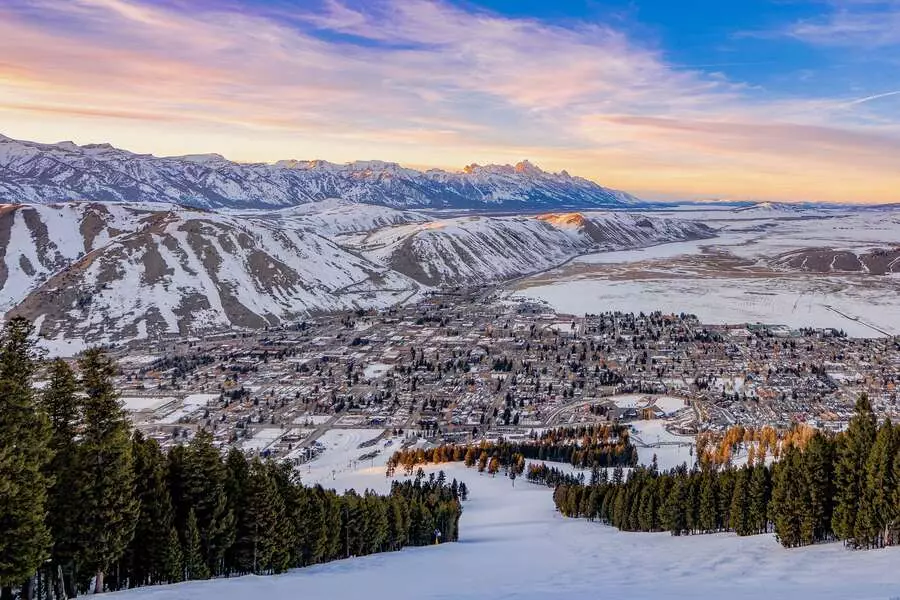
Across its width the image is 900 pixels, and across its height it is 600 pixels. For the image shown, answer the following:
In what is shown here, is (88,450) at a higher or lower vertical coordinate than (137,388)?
higher

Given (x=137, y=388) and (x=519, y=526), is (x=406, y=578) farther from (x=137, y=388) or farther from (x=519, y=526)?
(x=137, y=388)

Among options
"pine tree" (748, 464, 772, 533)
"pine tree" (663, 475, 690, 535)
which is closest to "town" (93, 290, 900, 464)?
"pine tree" (663, 475, 690, 535)

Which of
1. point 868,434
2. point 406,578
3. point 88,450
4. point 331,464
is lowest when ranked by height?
point 331,464

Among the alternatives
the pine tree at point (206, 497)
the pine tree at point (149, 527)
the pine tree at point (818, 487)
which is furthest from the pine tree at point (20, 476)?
the pine tree at point (818, 487)

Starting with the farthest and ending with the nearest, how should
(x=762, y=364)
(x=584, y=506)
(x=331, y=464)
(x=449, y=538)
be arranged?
(x=762, y=364), (x=331, y=464), (x=584, y=506), (x=449, y=538)

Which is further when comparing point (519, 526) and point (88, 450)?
point (519, 526)

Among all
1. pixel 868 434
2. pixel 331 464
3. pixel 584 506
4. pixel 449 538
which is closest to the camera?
pixel 868 434

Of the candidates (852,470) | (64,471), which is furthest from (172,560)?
(852,470)

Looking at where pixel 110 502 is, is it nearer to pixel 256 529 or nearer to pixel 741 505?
pixel 256 529

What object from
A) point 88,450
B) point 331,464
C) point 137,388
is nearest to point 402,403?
point 331,464
